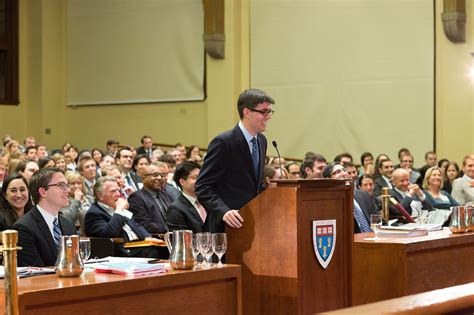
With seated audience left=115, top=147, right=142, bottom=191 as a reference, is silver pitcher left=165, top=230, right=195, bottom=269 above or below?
below

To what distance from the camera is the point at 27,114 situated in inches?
696

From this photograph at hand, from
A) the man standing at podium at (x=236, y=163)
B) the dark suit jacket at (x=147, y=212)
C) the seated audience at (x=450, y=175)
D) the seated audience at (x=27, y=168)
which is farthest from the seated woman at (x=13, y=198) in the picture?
the seated audience at (x=450, y=175)

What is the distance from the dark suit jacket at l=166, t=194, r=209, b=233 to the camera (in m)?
5.69

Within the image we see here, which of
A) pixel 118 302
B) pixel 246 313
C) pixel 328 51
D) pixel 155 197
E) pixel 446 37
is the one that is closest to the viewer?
pixel 118 302

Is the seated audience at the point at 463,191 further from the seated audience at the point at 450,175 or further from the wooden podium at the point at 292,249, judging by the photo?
the wooden podium at the point at 292,249

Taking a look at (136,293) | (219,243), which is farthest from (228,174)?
(136,293)

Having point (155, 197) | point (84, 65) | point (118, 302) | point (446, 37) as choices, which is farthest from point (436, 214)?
point (84, 65)

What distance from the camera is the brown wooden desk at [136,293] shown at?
3.08m

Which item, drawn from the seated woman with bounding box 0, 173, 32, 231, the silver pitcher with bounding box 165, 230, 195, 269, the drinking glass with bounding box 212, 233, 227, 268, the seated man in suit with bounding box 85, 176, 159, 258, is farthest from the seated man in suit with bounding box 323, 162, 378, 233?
the silver pitcher with bounding box 165, 230, 195, 269

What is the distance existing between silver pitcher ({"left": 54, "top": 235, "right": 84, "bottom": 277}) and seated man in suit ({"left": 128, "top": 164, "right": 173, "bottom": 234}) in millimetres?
3229

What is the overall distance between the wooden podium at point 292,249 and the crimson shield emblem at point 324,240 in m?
0.02

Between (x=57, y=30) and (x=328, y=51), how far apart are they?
20.8ft

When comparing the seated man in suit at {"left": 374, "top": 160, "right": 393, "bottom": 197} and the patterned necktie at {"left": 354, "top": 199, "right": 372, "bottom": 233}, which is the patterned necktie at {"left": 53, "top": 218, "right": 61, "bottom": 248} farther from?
the seated man in suit at {"left": 374, "top": 160, "right": 393, "bottom": 197}

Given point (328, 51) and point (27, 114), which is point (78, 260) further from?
point (27, 114)
